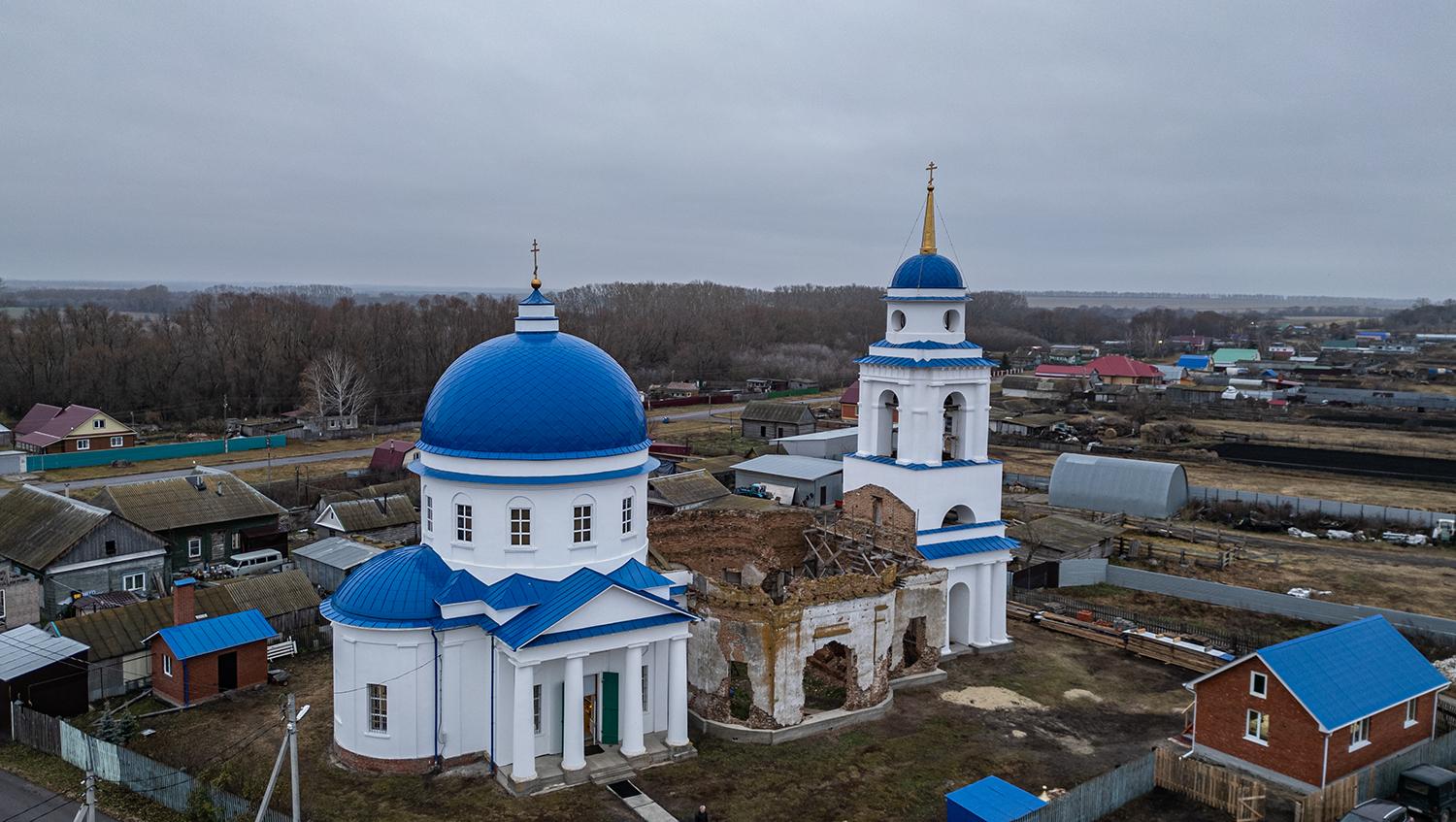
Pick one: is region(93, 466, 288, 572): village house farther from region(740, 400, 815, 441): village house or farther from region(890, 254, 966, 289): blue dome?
region(740, 400, 815, 441): village house

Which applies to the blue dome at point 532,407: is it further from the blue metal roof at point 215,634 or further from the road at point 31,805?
the road at point 31,805

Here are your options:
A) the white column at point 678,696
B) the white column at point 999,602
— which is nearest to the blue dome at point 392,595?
the white column at point 678,696

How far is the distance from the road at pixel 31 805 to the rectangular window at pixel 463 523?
699 cm

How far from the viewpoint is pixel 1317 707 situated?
639 inches

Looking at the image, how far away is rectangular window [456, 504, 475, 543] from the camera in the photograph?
740 inches

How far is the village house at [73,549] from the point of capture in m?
26.0

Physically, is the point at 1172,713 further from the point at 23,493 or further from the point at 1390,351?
the point at 1390,351

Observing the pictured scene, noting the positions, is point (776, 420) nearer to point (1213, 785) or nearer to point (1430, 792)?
point (1213, 785)

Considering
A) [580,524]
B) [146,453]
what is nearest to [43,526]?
[580,524]

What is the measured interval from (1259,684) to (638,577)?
11.2 meters

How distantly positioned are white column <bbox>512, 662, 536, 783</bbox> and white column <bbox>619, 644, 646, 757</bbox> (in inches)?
69.1

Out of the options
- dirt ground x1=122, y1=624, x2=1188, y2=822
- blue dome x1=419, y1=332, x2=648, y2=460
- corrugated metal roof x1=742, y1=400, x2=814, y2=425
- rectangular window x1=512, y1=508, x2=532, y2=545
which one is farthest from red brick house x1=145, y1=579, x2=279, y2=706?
corrugated metal roof x1=742, y1=400, x2=814, y2=425

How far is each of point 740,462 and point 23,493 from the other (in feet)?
89.6

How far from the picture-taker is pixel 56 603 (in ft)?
85.3
